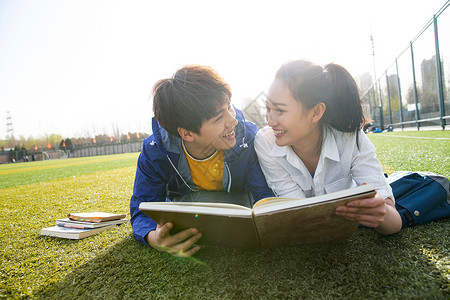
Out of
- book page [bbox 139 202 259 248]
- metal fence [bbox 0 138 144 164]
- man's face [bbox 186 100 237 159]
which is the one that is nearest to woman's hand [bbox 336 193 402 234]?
book page [bbox 139 202 259 248]

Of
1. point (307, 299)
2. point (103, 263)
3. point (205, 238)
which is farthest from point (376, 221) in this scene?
point (103, 263)

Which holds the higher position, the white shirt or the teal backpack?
the white shirt

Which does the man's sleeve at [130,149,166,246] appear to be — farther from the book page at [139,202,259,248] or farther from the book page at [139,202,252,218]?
the book page at [139,202,252,218]

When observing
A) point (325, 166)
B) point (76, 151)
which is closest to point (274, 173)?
point (325, 166)

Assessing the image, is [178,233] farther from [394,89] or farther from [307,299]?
[394,89]

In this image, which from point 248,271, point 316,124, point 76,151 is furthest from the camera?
point 76,151

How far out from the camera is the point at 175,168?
1.98 meters

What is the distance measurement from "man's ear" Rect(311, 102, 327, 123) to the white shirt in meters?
0.11

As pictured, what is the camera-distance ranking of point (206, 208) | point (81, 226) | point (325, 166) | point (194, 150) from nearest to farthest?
1. point (206, 208)
2. point (325, 166)
3. point (194, 150)
4. point (81, 226)

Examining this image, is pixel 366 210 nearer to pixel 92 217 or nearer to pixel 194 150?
pixel 194 150

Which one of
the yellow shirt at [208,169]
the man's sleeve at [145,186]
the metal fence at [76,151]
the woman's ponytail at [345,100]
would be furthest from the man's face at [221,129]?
the metal fence at [76,151]

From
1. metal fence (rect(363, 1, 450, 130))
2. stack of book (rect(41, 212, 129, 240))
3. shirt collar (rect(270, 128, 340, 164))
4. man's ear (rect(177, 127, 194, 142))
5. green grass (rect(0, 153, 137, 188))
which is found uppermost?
metal fence (rect(363, 1, 450, 130))

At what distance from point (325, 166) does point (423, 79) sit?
11187 millimetres

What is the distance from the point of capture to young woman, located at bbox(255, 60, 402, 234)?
170 cm
